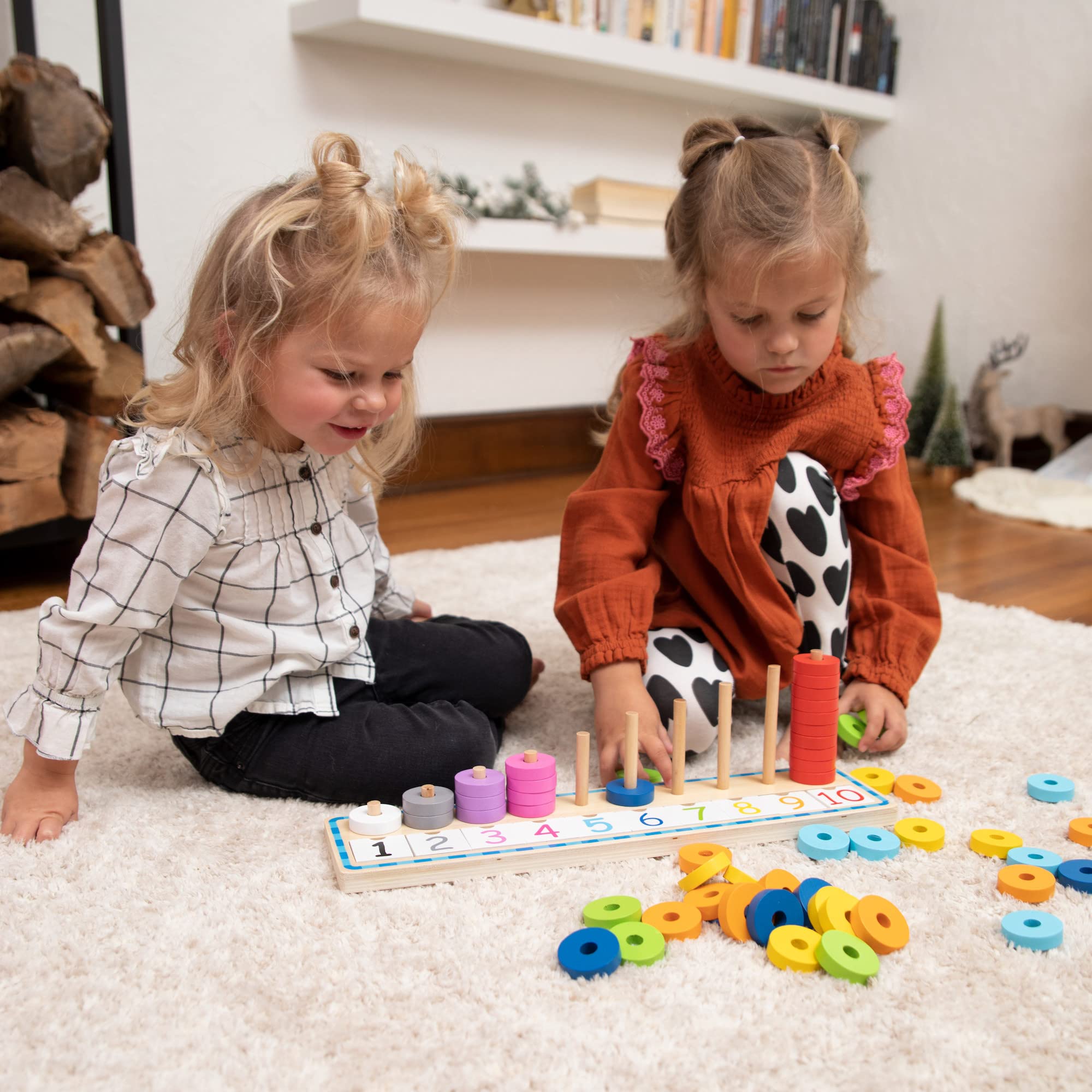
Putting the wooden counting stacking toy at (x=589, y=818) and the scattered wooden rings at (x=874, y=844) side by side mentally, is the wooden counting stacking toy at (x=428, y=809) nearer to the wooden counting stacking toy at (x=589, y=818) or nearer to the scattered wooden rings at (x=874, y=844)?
the wooden counting stacking toy at (x=589, y=818)

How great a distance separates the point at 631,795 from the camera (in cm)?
85

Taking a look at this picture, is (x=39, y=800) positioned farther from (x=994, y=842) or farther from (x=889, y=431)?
(x=889, y=431)

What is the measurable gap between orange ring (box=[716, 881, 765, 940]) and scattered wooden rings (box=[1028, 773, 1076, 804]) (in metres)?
0.32

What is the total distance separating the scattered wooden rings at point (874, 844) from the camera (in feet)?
2.64

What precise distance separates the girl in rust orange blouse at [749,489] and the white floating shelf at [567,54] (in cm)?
108

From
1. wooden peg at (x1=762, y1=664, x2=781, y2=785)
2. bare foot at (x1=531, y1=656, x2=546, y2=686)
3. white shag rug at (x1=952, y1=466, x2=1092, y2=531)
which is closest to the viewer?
wooden peg at (x1=762, y1=664, x2=781, y2=785)

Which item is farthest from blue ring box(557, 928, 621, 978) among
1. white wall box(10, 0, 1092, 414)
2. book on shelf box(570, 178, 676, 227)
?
book on shelf box(570, 178, 676, 227)

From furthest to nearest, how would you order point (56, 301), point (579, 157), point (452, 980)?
point (579, 157) < point (56, 301) < point (452, 980)

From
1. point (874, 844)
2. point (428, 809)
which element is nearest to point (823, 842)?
point (874, 844)

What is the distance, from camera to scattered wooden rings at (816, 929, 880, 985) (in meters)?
0.65

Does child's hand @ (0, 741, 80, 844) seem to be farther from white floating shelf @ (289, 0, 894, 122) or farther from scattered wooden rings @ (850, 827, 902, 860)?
white floating shelf @ (289, 0, 894, 122)

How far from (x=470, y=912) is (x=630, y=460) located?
1.67 ft

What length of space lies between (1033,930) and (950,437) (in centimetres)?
202

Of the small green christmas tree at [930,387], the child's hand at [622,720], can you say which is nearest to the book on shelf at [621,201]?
the small green christmas tree at [930,387]
